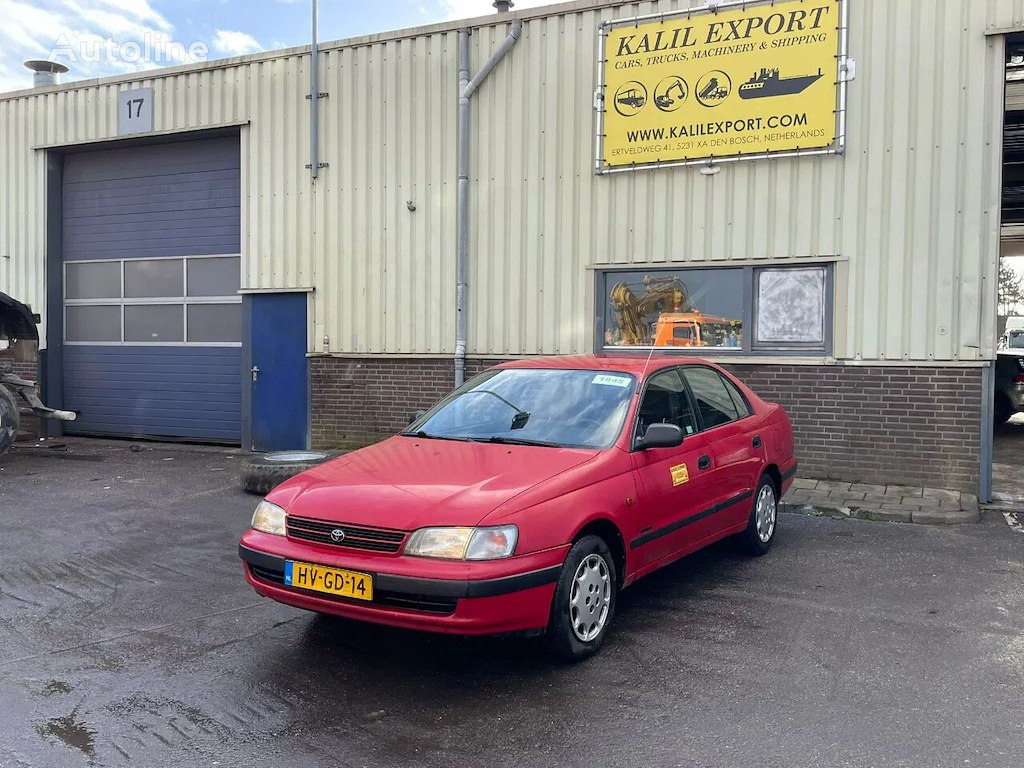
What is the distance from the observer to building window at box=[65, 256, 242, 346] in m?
12.9

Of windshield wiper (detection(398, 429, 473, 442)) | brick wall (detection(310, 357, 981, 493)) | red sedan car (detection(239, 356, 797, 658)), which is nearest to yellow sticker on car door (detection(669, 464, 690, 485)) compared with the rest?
red sedan car (detection(239, 356, 797, 658))

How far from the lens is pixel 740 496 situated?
19.6 ft

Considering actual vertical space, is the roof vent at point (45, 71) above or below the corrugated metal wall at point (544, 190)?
above

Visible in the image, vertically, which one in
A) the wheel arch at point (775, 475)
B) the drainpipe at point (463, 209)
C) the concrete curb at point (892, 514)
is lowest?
the concrete curb at point (892, 514)

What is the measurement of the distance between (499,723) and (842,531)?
15.4 ft

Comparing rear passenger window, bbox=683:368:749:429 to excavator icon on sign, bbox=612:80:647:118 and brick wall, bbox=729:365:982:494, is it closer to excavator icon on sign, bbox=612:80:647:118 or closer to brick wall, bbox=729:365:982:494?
brick wall, bbox=729:365:982:494

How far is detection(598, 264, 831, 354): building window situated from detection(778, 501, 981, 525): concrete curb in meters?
2.03

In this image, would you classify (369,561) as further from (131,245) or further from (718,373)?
(131,245)

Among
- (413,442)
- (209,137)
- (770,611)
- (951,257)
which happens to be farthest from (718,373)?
(209,137)

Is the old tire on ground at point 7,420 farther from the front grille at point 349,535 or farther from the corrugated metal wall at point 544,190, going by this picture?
the front grille at point 349,535

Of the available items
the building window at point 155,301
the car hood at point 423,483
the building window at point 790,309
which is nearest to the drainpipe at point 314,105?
the building window at point 155,301

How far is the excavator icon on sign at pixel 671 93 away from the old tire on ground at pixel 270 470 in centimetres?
535

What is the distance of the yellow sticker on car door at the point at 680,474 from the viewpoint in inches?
202

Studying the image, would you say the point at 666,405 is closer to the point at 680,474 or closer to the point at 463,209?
the point at 680,474
